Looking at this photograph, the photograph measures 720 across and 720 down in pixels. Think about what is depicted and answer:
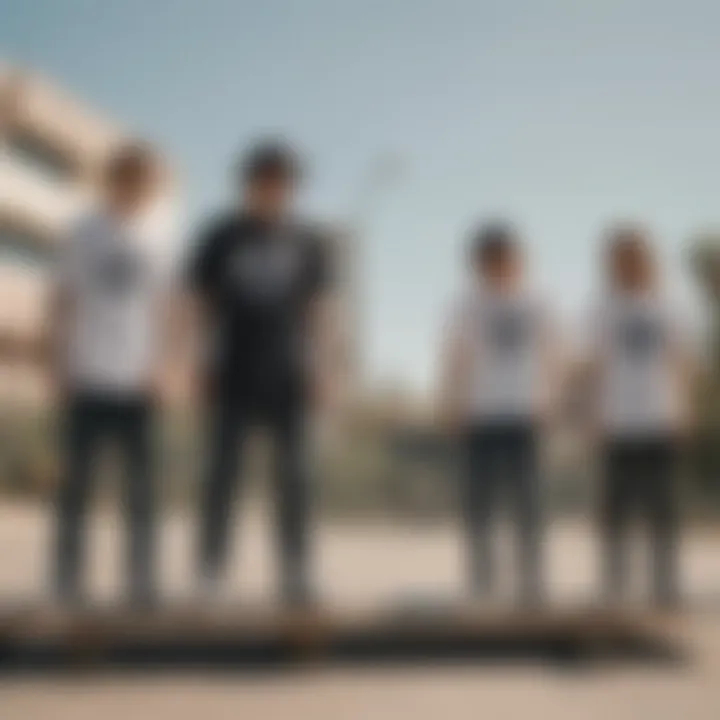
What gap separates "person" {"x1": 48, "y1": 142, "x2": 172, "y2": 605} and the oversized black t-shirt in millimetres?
207

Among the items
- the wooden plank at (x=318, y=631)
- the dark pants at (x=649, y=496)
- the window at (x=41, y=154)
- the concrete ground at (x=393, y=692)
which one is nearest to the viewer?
the concrete ground at (x=393, y=692)

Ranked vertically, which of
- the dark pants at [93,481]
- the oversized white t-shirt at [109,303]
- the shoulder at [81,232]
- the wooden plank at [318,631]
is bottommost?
the wooden plank at [318,631]

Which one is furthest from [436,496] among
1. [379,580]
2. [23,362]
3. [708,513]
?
[23,362]

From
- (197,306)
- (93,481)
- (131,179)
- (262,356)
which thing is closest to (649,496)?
(262,356)

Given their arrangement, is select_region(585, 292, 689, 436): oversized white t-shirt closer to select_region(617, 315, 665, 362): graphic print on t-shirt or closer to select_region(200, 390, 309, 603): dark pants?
select_region(617, 315, 665, 362): graphic print on t-shirt

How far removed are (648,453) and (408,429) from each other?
11295mm

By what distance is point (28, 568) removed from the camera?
19.0 ft

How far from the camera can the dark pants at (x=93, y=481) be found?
3.53 m

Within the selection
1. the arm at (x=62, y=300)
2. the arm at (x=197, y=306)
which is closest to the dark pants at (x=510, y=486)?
the arm at (x=197, y=306)

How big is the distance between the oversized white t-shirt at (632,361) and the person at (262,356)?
123cm

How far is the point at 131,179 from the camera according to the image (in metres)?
3.57

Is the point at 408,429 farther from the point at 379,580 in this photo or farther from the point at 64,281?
the point at 64,281

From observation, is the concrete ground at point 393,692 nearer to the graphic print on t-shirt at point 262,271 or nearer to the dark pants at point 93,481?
the dark pants at point 93,481

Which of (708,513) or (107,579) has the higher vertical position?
(708,513)
